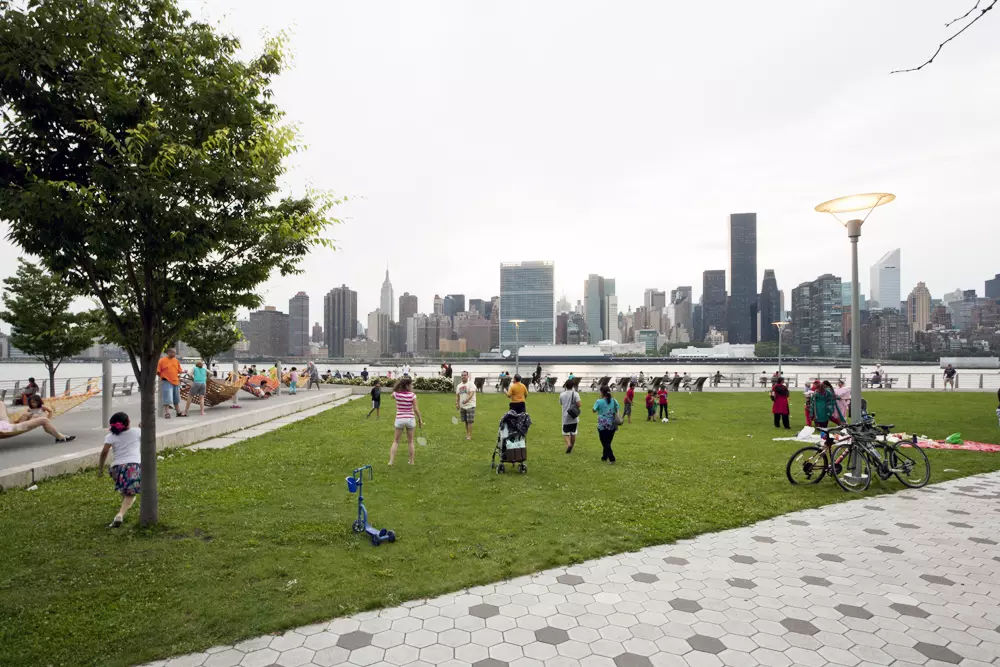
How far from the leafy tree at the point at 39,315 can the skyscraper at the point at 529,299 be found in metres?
157

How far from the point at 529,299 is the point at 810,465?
169862 millimetres

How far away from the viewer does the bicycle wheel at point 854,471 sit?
8742mm

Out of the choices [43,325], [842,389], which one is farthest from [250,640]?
[43,325]

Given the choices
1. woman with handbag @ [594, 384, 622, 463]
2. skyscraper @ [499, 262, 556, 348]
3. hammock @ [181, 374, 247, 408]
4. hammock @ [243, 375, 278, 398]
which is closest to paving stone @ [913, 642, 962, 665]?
woman with handbag @ [594, 384, 622, 463]

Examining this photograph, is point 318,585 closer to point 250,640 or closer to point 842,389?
point 250,640

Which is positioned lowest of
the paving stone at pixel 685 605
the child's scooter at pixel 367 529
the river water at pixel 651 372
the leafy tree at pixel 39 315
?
the river water at pixel 651 372

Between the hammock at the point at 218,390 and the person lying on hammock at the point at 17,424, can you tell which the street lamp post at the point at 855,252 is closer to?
the person lying on hammock at the point at 17,424

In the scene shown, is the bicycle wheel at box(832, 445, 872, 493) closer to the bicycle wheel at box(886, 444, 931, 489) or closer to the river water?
the bicycle wheel at box(886, 444, 931, 489)

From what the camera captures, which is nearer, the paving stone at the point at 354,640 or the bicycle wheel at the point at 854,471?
the paving stone at the point at 354,640

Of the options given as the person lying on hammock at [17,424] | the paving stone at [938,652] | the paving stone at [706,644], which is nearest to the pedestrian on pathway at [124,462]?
the person lying on hammock at [17,424]

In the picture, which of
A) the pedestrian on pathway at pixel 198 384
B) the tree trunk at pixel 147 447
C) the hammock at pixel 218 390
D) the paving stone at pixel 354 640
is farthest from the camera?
the hammock at pixel 218 390

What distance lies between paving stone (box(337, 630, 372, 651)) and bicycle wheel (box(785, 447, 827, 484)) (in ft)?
25.9

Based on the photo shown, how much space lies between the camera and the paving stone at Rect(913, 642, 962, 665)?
3.78 m

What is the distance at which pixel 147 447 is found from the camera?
646 cm
